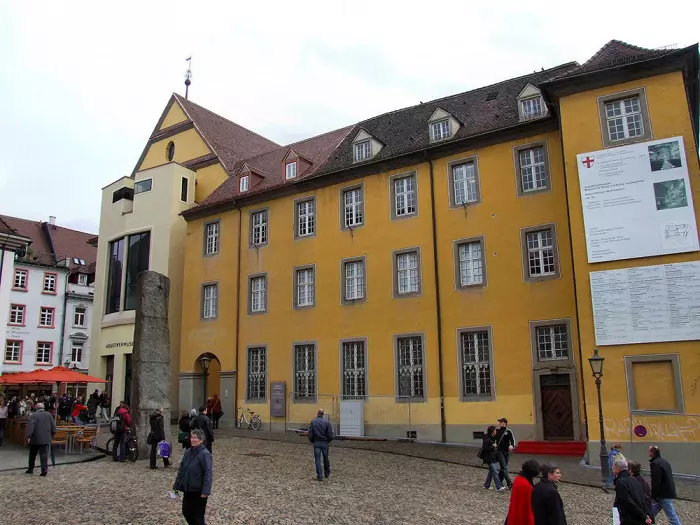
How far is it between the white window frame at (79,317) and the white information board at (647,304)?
4617 centimetres

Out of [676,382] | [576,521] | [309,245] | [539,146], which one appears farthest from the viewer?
[309,245]

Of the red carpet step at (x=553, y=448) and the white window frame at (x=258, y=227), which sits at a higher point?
the white window frame at (x=258, y=227)

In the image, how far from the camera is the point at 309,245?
27969 millimetres

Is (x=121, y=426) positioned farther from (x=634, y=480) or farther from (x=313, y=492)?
(x=634, y=480)

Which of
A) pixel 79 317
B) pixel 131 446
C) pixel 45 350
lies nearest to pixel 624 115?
pixel 131 446

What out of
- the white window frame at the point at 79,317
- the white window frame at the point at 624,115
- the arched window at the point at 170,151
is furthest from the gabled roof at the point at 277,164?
the white window frame at the point at 79,317

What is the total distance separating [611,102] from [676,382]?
8.67 m

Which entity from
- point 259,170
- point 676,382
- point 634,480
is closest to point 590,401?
point 676,382

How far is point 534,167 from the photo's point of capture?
23.0 metres

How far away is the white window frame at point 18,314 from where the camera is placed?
4988cm

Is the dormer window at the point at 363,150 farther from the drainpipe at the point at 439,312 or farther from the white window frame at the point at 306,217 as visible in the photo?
the drainpipe at the point at 439,312

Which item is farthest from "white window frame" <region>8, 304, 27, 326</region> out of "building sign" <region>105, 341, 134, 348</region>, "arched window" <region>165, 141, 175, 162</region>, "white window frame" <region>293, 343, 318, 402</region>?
"white window frame" <region>293, 343, 318, 402</region>

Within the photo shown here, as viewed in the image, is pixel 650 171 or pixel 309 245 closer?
pixel 650 171

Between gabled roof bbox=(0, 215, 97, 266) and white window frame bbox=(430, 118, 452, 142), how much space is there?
3936 centimetres
